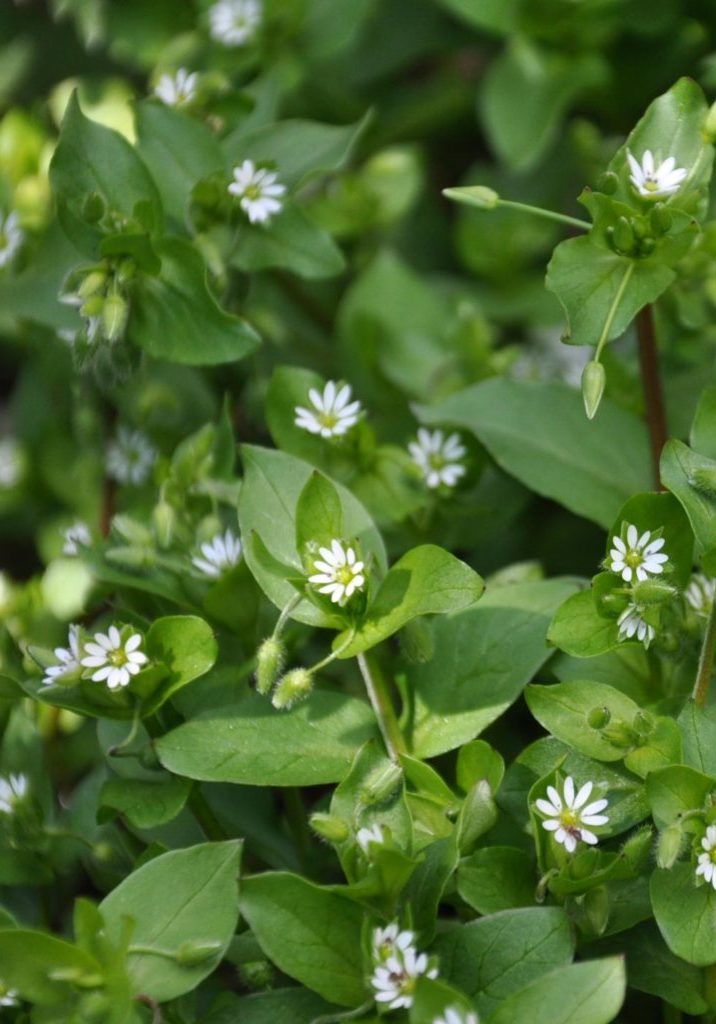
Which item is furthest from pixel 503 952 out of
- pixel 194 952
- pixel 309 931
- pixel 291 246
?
pixel 291 246

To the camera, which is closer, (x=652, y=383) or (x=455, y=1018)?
(x=455, y=1018)

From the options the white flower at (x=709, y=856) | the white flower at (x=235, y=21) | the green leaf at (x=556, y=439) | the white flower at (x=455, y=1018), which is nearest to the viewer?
the white flower at (x=455, y=1018)

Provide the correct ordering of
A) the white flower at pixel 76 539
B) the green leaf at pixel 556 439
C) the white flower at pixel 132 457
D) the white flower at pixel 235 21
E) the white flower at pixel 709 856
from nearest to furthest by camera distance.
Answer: the white flower at pixel 709 856
the white flower at pixel 76 539
the green leaf at pixel 556 439
the white flower at pixel 132 457
the white flower at pixel 235 21

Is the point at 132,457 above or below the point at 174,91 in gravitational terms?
below

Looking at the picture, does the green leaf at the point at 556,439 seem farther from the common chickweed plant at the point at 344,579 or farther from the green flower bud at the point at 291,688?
the green flower bud at the point at 291,688

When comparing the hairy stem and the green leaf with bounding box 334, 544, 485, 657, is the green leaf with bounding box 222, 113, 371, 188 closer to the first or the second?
the hairy stem

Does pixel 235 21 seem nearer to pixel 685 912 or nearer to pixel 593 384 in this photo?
pixel 593 384

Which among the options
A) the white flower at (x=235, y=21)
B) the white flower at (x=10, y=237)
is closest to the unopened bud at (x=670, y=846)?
the white flower at (x=10, y=237)
